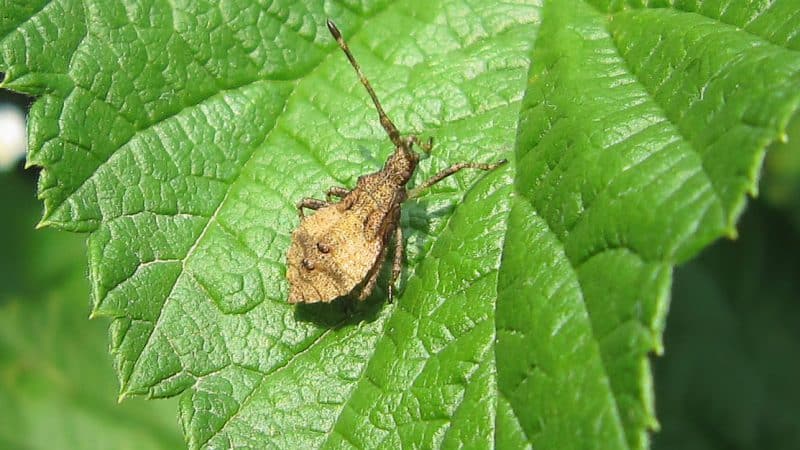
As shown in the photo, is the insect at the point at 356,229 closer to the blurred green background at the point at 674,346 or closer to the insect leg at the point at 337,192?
the insect leg at the point at 337,192

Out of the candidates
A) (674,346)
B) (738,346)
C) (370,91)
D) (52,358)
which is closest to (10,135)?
(52,358)

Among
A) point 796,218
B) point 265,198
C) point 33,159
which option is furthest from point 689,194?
point 796,218

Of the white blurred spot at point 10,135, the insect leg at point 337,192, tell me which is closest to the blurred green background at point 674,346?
the white blurred spot at point 10,135

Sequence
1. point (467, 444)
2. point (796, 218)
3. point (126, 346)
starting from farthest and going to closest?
point (796, 218) → point (126, 346) → point (467, 444)

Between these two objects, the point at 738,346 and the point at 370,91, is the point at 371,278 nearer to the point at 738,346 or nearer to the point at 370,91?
the point at 370,91

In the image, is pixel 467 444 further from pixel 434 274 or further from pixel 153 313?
pixel 153 313

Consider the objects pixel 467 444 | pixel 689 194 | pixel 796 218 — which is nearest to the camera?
pixel 689 194
